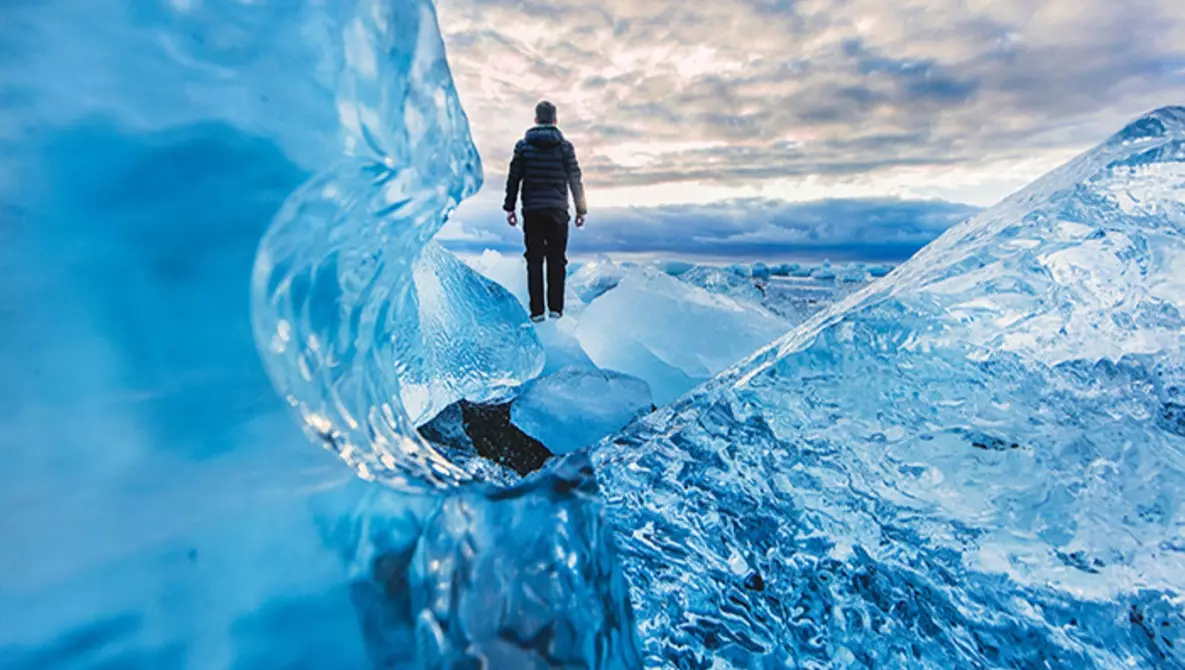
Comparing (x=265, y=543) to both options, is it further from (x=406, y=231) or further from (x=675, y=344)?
(x=675, y=344)

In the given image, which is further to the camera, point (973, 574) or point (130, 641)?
point (973, 574)

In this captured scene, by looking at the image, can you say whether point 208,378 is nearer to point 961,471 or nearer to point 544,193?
point 961,471

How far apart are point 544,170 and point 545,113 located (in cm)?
39

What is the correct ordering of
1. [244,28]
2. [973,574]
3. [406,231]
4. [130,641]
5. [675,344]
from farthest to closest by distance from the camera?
[675,344] < [406,231] < [973,574] < [244,28] < [130,641]

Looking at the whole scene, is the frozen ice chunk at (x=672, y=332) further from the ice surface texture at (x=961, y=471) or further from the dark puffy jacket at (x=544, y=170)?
the ice surface texture at (x=961, y=471)

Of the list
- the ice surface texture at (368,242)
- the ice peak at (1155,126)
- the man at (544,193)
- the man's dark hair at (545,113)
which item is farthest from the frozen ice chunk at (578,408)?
the man's dark hair at (545,113)

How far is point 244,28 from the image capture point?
0.68m

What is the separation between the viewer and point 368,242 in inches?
36.2

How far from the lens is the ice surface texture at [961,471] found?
83cm

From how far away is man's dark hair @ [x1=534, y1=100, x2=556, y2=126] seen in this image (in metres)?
4.20

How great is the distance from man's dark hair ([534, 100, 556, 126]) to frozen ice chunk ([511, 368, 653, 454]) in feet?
7.63

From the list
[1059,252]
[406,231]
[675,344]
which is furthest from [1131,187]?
[675,344]

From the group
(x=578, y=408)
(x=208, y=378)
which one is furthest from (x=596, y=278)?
(x=208, y=378)

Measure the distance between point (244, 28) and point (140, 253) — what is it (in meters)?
0.28
